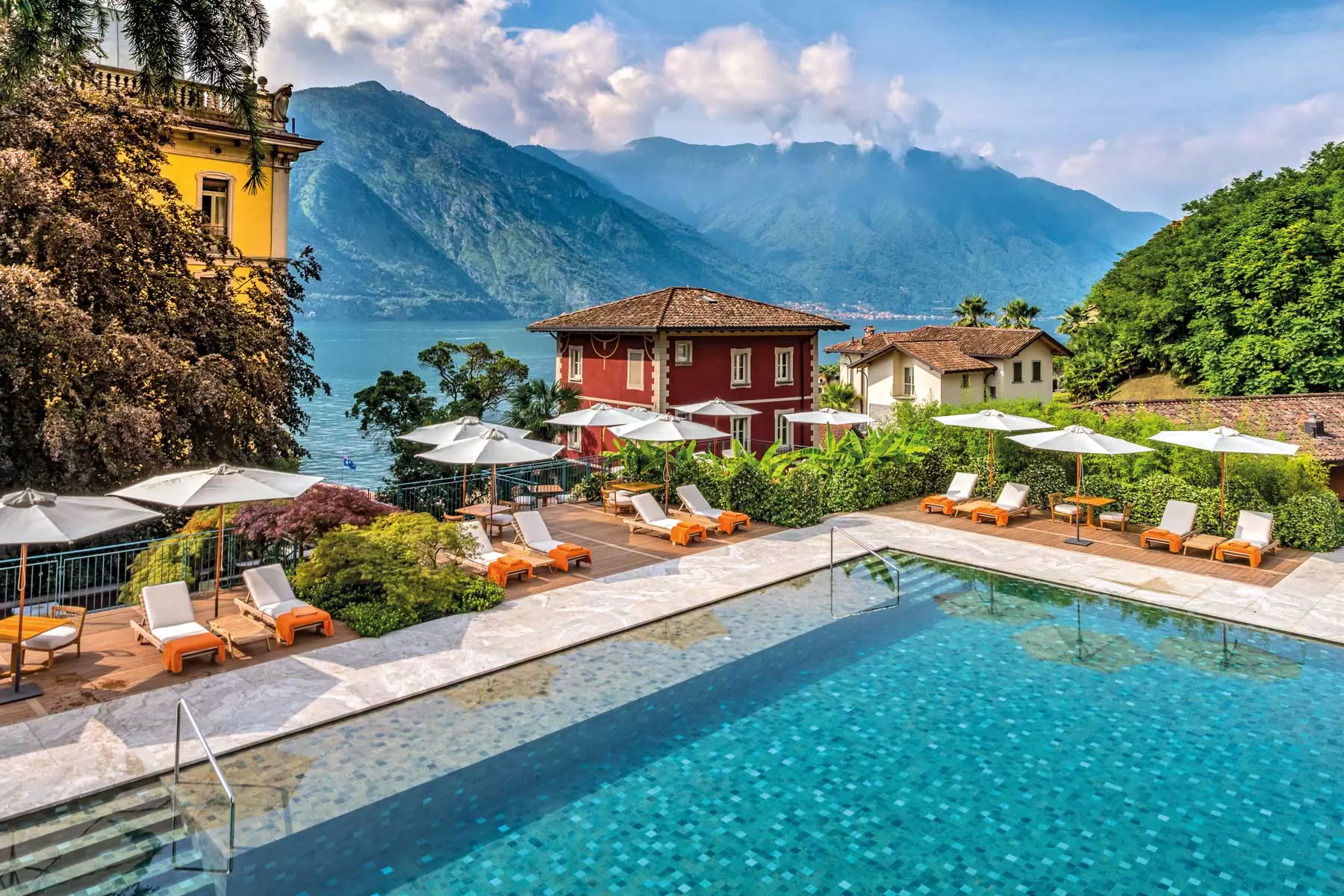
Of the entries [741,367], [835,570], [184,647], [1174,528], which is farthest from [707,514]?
[741,367]

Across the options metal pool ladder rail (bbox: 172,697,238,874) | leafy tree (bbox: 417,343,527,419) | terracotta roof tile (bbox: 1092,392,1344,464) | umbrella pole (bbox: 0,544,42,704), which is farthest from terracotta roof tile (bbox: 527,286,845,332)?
metal pool ladder rail (bbox: 172,697,238,874)

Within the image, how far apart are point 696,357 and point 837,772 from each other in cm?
2587

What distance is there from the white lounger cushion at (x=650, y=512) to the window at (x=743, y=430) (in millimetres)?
15191

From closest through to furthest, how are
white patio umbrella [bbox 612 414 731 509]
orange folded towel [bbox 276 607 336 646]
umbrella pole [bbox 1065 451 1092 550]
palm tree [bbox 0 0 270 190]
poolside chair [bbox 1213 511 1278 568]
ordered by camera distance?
palm tree [bbox 0 0 270 190] < orange folded towel [bbox 276 607 336 646] < poolside chair [bbox 1213 511 1278 568] < umbrella pole [bbox 1065 451 1092 550] < white patio umbrella [bbox 612 414 731 509]

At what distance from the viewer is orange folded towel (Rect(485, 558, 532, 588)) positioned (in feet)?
45.3

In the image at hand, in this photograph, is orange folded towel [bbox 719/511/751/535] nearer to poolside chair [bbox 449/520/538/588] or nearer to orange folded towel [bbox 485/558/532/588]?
poolside chair [bbox 449/520/538/588]

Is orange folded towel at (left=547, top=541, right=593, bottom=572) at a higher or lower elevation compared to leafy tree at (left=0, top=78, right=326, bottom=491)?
lower

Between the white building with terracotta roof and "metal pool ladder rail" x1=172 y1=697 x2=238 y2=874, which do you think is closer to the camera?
"metal pool ladder rail" x1=172 y1=697 x2=238 y2=874

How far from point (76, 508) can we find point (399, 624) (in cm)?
400

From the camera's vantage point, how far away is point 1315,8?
39031 millimetres

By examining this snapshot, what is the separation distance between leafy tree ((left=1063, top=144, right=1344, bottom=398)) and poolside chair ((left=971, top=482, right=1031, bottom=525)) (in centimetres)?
2411

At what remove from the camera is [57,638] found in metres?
9.84

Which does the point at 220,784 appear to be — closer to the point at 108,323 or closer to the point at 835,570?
the point at 835,570

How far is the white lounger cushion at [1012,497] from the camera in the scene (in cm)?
1922
